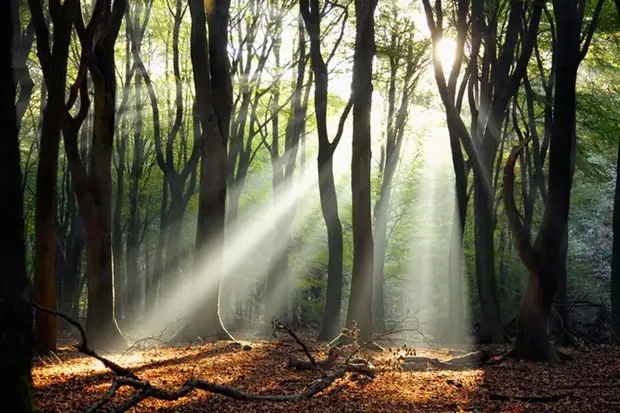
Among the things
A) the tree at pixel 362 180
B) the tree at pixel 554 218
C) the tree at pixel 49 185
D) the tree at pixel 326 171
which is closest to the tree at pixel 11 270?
the tree at pixel 49 185

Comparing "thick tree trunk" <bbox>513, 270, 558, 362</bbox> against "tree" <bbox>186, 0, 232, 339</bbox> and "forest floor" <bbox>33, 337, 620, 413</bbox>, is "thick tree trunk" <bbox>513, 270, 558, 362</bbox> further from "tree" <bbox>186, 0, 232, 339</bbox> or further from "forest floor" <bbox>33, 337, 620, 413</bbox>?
"tree" <bbox>186, 0, 232, 339</bbox>

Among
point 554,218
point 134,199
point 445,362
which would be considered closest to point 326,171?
point 554,218

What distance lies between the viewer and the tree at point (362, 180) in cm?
1182

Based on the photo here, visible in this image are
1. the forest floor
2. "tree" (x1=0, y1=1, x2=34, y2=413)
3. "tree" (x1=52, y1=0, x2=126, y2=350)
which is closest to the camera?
"tree" (x1=0, y1=1, x2=34, y2=413)

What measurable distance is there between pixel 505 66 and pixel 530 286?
6179 mm

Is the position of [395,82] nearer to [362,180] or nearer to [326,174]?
[326,174]

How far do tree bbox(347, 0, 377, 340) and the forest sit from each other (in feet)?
0.14

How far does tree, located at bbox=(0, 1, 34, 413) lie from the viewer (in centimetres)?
288

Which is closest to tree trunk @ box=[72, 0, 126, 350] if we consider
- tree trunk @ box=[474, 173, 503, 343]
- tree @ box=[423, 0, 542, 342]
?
tree @ box=[423, 0, 542, 342]

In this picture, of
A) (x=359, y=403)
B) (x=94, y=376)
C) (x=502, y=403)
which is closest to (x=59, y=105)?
(x=94, y=376)

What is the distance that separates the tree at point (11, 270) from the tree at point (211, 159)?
27.6ft

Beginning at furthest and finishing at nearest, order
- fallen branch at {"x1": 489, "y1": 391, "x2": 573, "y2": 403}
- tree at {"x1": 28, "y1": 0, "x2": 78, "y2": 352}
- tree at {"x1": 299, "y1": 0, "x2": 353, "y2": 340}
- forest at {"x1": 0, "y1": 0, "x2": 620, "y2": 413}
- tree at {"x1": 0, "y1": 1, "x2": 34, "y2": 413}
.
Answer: tree at {"x1": 299, "y1": 0, "x2": 353, "y2": 340} < tree at {"x1": 28, "y1": 0, "x2": 78, "y2": 352} < fallen branch at {"x1": 489, "y1": 391, "x2": 573, "y2": 403} < forest at {"x1": 0, "y1": 0, "x2": 620, "y2": 413} < tree at {"x1": 0, "y1": 1, "x2": 34, "y2": 413}

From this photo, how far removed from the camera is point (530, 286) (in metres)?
9.98

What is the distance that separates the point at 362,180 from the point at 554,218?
3853 millimetres
